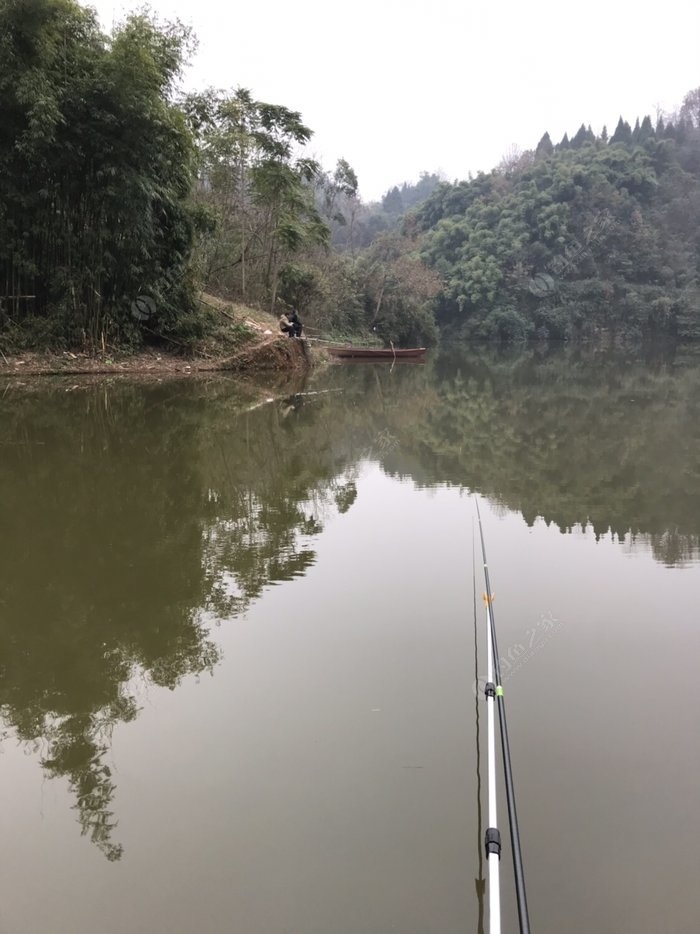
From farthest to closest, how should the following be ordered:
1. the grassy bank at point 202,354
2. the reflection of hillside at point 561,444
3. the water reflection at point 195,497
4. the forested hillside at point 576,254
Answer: the forested hillside at point 576,254
the grassy bank at point 202,354
the reflection of hillside at point 561,444
the water reflection at point 195,497

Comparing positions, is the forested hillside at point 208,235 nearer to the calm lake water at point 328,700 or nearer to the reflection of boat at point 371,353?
the reflection of boat at point 371,353

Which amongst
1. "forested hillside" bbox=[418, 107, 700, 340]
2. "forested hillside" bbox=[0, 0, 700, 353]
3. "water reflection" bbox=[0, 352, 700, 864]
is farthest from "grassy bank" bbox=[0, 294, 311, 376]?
"forested hillside" bbox=[418, 107, 700, 340]

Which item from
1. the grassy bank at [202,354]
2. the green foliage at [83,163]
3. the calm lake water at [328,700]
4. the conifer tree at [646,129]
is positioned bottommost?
the calm lake water at [328,700]

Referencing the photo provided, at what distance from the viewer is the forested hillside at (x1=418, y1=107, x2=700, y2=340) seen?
39.8m

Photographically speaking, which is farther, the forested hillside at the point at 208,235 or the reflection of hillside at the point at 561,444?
the forested hillside at the point at 208,235

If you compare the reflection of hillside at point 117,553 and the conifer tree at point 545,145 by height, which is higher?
the conifer tree at point 545,145

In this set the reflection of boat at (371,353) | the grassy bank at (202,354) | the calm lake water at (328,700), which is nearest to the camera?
the calm lake water at (328,700)

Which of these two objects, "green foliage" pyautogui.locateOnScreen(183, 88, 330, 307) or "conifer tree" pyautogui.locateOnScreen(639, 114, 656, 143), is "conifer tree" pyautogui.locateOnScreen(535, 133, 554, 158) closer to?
"conifer tree" pyautogui.locateOnScreen(639, 114, 656, 143)

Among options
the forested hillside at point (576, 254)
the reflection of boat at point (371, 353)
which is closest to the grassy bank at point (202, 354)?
the reflection of boat at point (371, 353)

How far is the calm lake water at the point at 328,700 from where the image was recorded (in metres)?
1.88

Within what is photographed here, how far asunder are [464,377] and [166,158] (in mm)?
9491

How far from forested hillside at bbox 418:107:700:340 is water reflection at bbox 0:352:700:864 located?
2773 centimetres

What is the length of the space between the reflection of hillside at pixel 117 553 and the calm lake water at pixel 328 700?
0.02m

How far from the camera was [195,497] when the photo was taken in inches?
219
